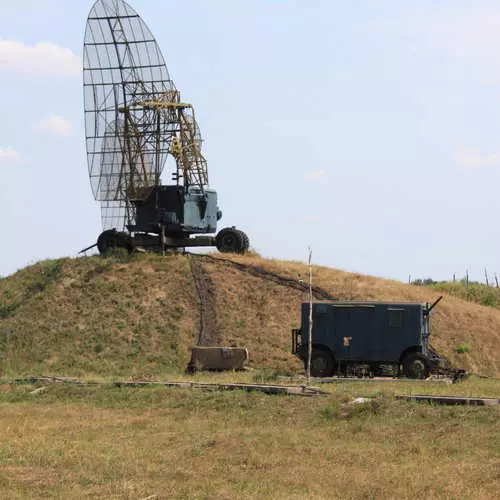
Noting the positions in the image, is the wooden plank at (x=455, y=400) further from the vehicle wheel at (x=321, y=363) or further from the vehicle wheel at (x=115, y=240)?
the vehicle wheel at (x=115, y=240)

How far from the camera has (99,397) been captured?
33.1m

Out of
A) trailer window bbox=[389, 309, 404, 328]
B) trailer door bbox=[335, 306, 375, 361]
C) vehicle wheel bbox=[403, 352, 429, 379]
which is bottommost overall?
vehicle wheel bbox=[403, 352, 429, 379]

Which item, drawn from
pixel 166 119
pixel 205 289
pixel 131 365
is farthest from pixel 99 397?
pixel 166 119

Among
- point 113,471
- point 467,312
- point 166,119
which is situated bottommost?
point 113,471

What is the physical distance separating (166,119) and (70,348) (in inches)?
541

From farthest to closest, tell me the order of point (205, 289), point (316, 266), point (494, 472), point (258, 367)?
point (316, 266), point (205, 289), point (258, 367), point (494, 472)

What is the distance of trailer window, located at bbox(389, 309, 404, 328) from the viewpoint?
39594 mm

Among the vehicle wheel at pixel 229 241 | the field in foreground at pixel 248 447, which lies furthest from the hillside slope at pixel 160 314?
the field in foreground at pixel 248 447

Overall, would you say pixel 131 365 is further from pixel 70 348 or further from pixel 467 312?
pixel 467 312

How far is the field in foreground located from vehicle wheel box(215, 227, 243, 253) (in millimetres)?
25383

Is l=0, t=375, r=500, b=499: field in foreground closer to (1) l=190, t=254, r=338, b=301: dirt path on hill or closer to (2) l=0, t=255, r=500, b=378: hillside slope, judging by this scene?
(2) l=0, t=255, r=500, b=378: hillside slope

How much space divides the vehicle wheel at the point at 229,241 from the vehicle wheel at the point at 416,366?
2009cm

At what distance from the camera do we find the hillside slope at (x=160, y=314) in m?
45.5

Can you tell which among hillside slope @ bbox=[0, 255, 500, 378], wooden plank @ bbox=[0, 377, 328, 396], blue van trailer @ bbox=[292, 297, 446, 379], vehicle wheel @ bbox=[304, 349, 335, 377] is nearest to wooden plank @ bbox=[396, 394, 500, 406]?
wooden plank @ bbox=[0, 377, 328, 396]
